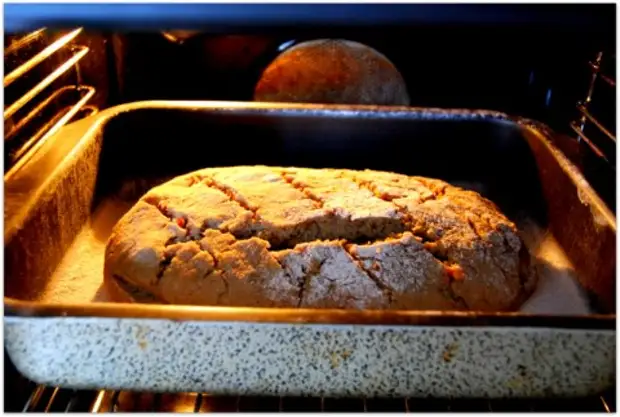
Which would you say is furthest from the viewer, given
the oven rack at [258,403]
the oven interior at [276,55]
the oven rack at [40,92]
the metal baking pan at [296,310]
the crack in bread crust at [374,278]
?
the oven rack at [40,92]

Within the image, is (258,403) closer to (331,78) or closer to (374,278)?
(374,278)

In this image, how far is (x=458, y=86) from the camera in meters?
2.50

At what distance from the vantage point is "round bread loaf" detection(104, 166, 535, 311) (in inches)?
45.8

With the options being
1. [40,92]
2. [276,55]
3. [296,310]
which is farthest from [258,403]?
[276,55]

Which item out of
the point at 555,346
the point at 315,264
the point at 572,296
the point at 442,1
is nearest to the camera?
the point at 442,1

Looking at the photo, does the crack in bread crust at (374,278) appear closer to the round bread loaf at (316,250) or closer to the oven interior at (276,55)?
the round bread loaf at (316,250)

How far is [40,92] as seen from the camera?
64.9 inches

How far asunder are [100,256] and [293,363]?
2.05 feet

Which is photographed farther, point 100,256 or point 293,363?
point 100,256

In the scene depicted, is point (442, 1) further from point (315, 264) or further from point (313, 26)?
point (315, 264)

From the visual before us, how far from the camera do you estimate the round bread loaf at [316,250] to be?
1164 mm

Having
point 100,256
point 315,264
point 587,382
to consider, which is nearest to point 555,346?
point 587,382

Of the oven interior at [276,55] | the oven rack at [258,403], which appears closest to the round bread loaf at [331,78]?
the oven interior at [276,55]

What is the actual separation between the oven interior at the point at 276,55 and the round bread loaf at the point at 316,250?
0.62ft
